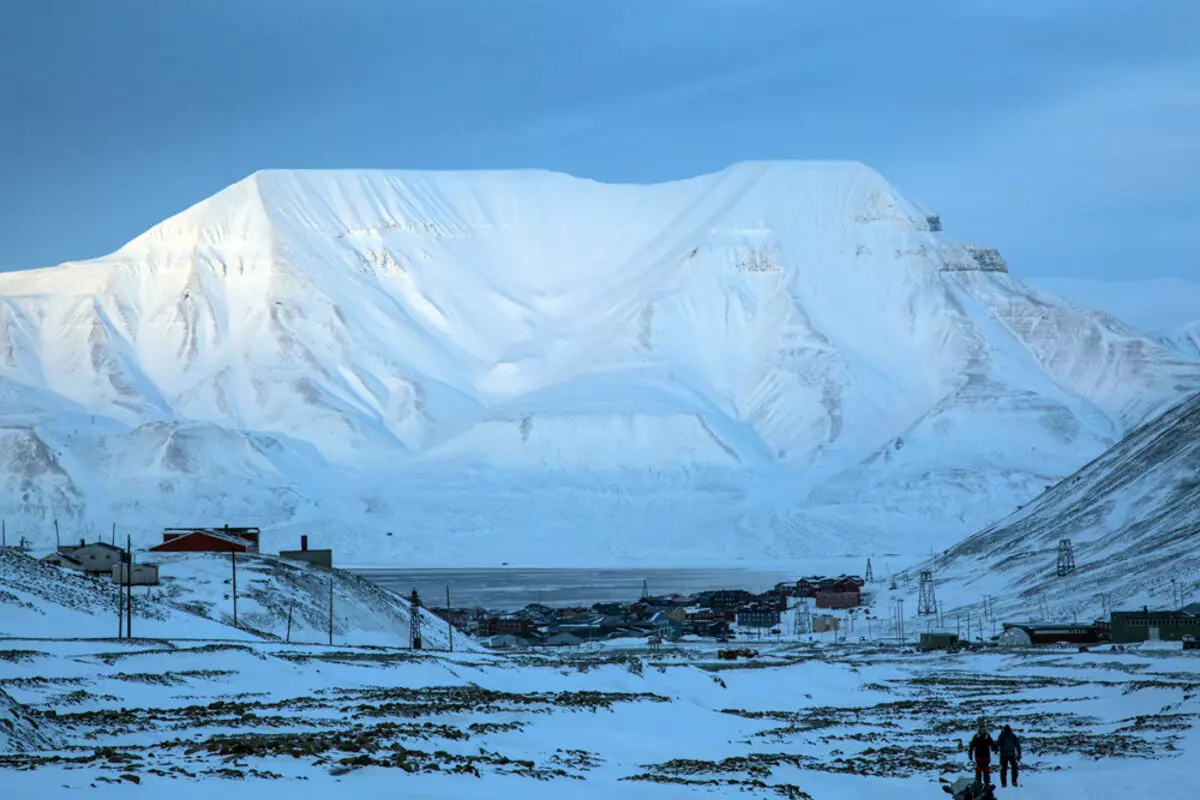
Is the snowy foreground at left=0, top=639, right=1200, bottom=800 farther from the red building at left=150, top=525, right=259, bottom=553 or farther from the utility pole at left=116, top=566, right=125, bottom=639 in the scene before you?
the red building at left=150, top=525, right=259, bottom=553

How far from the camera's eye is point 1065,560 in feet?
374

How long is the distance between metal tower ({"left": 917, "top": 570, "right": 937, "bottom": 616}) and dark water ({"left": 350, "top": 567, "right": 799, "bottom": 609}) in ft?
91.7

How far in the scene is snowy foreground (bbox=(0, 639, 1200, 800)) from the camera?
26.0 meters

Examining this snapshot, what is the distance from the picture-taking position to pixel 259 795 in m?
23.1

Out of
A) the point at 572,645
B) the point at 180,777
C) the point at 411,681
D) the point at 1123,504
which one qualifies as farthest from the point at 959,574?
the point at 180,777

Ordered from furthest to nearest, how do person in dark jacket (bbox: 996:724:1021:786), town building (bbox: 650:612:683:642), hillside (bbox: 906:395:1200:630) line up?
town building (bbox: 650:612:683:642) → hillside (bbox: 906:395:1200:630) → person in dark jacket (bbox: 996:724:1021:786)

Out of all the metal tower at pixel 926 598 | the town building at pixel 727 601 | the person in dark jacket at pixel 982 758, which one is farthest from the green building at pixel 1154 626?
the person in dark jacket at pixel 982 758

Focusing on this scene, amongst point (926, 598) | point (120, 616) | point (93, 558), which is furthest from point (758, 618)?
point (120, 616)

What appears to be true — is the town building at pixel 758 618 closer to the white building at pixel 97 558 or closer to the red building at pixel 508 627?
the red building at pixel 508 627

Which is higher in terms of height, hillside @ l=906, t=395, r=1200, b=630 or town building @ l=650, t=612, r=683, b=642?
hillside @ l=906, t=395, r=1200, b=630

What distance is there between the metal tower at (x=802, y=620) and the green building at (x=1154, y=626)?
96.5 feet

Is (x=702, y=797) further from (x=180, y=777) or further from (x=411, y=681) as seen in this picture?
(x=411, y=681)

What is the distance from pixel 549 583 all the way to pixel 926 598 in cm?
6261

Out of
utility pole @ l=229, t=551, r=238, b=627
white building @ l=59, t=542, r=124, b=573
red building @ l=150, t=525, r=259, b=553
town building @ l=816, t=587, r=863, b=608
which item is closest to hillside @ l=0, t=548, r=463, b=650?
utility pole @ l=229, t=551, r=238, b=627
